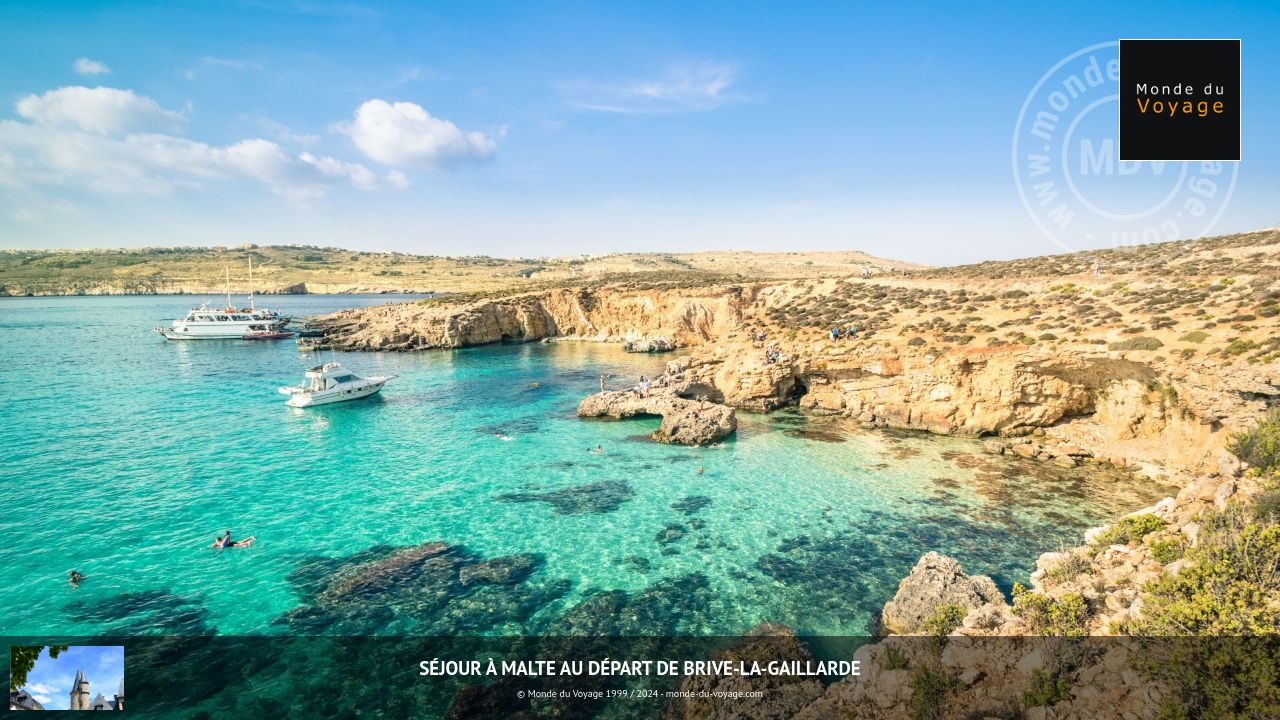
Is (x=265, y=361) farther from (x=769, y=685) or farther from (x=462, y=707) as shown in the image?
(x=769, y=685)

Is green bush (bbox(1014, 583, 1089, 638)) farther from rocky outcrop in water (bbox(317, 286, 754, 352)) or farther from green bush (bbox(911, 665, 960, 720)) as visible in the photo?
rocky outcrop in water (bbox(317, 286, 754, 352))

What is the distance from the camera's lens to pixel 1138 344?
2205 centimetres

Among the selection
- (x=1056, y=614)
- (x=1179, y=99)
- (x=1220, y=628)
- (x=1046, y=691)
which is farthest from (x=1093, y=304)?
(x=1046, y=691)

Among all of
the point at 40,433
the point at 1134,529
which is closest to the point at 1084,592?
the point at 1134,529

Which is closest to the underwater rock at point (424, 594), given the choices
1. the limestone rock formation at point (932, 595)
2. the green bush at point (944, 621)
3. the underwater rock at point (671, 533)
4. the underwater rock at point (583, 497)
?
the underwater rock at point (583, 497)

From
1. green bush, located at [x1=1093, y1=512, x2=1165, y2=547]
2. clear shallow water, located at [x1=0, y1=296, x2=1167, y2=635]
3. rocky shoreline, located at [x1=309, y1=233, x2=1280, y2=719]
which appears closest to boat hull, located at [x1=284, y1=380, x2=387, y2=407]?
clear shallow water, located at [x1=0, y1=296, x2=1167, y2=635]

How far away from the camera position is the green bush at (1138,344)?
21734 millimetres

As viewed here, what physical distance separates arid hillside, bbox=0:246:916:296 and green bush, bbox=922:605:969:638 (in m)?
113

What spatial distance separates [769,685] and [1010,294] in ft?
114

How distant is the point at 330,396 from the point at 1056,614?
35.1 m

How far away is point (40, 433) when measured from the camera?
2508 cm

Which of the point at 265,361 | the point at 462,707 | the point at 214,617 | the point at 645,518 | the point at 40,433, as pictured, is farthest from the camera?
the point at 265,361

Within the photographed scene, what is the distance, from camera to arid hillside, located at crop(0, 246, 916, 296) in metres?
133

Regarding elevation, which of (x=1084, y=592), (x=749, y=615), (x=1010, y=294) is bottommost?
(x=749, y=615)
